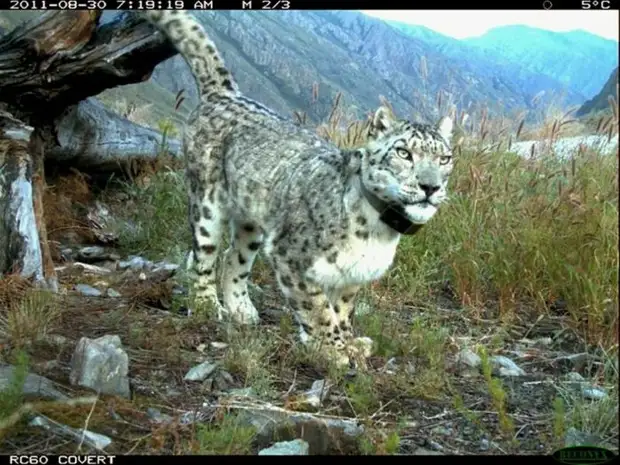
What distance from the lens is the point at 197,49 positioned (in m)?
6.34

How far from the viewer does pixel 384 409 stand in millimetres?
4137

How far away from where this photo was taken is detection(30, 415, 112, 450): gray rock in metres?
3.43

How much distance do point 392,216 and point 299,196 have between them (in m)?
0.84

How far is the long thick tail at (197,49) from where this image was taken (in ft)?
20.7

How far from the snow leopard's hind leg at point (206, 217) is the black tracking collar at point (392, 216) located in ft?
5.66

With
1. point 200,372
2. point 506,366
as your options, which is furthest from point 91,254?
point 506,366

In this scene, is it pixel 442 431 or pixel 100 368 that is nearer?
pixel 442 431

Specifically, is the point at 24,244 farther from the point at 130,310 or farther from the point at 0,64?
the point at 0,64

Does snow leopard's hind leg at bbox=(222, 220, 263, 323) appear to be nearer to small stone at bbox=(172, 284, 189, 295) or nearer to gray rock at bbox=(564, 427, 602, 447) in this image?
small stone at bbox=(172, 284, 189, 295)

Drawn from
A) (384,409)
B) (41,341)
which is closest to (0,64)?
(41,341)

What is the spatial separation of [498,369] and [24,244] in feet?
11.4

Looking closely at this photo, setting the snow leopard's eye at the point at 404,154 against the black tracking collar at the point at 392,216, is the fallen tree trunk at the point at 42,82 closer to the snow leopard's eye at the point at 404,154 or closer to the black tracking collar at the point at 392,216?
the black tracking collar at the point at 392,216

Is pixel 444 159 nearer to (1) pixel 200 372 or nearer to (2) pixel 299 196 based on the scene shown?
(2) pixel 299 196

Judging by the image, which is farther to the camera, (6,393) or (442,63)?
(442,63)
